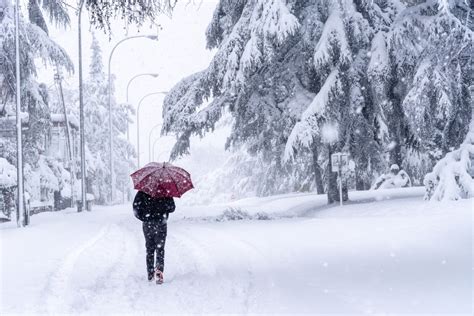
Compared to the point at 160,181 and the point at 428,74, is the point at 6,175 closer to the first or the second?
the point at 428,74

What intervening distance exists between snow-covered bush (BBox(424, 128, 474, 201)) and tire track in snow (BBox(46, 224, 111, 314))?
31.3ft

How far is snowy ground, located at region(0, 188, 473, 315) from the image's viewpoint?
767 centimetres

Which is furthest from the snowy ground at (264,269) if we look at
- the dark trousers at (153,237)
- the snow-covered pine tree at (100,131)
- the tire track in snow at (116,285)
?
the snow-covered pine tree at (100,131)

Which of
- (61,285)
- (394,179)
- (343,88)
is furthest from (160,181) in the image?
(394,179)

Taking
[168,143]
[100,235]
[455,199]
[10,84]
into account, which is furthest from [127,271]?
[168,143]

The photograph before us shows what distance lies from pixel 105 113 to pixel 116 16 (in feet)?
187

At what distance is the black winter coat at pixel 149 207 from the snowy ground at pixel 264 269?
911 mm

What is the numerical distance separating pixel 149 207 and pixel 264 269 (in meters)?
1.99

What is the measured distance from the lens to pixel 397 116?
76.9 ft

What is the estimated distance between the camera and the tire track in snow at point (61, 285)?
766 cm

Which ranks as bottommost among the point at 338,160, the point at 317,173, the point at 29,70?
the point at 317,173

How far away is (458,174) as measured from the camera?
18047 mm

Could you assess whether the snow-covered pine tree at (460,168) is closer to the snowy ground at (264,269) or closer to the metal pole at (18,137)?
the snowy ground at (264,269)

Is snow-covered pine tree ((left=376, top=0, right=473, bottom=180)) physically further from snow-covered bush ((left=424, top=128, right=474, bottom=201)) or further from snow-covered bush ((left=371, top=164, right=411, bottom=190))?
snow-covered bush ((left=371, top=164, right=411, bottom=190))
